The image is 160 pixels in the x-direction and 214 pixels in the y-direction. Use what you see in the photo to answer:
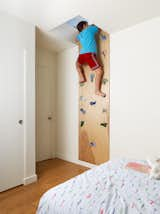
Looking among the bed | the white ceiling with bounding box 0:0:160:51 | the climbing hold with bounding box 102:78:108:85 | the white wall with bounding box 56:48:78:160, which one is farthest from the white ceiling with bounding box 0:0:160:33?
the bed

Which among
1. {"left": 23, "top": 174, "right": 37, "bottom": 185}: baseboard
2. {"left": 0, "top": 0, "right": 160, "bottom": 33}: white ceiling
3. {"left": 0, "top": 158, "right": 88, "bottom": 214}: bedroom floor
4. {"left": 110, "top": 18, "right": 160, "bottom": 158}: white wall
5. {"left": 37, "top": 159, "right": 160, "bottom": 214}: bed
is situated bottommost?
{"left": 0, "top": 158, "right": 88, "bottom": 214}: bedroom floor

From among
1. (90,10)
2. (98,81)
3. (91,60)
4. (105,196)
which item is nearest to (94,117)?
(98,81)

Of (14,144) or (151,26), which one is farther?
(14,144)

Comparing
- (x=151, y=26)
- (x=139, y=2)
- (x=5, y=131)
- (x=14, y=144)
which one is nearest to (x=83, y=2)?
(x=139, y=2)

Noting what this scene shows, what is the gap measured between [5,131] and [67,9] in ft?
6.04

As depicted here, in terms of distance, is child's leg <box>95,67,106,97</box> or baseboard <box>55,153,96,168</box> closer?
child's leg <box>95,67,106,97</box>

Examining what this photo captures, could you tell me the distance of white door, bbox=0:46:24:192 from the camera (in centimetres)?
223

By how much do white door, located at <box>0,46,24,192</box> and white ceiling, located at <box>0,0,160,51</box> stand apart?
44cm

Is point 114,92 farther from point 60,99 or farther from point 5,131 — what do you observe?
point 5,131

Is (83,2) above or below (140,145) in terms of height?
above

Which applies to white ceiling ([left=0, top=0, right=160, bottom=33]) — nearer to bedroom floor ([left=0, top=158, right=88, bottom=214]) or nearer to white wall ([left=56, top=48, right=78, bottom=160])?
white wall ([left=56, top=48, right=78, bottom=160])

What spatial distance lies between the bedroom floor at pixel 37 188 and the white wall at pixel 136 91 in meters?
0.97

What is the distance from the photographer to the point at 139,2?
1.84 metres

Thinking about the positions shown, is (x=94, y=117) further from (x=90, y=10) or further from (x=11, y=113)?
(x=90, y=10)
